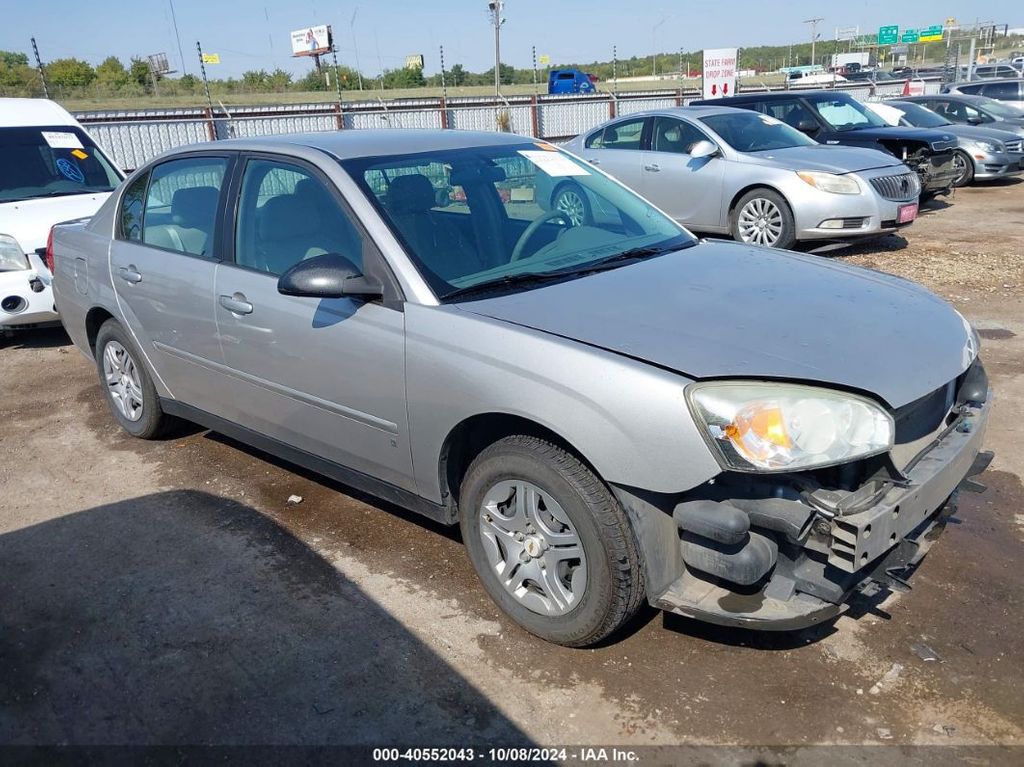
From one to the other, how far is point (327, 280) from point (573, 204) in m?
1.35

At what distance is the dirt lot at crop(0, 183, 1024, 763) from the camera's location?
2.72 m

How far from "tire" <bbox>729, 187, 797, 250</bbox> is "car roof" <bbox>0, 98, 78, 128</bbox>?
6.81 meters

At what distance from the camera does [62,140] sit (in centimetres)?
807

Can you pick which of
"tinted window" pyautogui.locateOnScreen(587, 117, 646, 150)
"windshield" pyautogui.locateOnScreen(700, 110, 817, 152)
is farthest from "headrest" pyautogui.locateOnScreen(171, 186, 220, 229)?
"tinted window" pyautogui.locateOnScreen(587, 117, 646, 150)

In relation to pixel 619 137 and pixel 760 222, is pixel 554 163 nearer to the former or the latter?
pixel 760 222

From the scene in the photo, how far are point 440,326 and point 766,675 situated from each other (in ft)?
5.33

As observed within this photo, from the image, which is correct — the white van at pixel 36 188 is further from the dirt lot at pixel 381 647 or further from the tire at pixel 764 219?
the tire at pixel 764 219

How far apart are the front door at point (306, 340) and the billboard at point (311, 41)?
194 ft

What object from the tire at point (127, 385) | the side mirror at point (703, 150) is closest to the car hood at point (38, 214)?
the tire at point (127, 385)

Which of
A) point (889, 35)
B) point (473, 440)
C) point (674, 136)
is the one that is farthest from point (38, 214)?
point (889, 35)

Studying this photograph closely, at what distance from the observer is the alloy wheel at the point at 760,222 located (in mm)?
9211

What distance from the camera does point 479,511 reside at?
3.16 m

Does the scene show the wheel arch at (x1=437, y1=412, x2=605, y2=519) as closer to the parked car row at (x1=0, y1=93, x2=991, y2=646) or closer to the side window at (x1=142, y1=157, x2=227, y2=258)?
the parked car row at (x1=0, y1=93, x2=991, y2=646)

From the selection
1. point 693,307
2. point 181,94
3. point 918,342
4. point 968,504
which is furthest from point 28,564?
point 181,94
